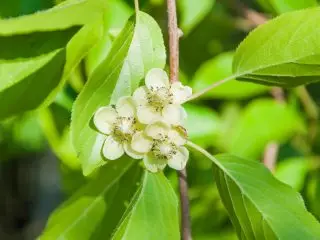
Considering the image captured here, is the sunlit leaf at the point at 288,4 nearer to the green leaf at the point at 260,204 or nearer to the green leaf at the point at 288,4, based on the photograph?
the green leaf at the point at 288,4

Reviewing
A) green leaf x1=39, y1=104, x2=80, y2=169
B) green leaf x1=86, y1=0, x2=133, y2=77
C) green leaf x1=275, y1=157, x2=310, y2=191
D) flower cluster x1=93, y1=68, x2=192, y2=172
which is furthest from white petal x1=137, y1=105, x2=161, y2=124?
green leaf x1=275, y1=157, x2=310, y2=191

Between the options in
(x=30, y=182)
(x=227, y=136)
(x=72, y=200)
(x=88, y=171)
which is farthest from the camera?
(x=30, y=182)

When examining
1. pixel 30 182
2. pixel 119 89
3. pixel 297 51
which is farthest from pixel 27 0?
pixel 30 182

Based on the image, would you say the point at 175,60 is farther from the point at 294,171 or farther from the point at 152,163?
the point at 294,171

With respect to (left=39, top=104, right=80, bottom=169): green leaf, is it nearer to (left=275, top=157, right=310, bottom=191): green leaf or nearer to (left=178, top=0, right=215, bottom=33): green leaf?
(left=178, top=0, right=215, bottom=33): green leaf

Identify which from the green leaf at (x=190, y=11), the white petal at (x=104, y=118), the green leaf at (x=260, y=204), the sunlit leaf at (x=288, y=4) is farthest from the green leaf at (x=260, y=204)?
the green leaf at (x=190, y=11)

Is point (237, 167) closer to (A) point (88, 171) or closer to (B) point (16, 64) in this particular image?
(A) point (88, 171)

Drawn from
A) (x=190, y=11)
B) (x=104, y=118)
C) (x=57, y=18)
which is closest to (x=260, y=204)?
(x=104, y=118)
